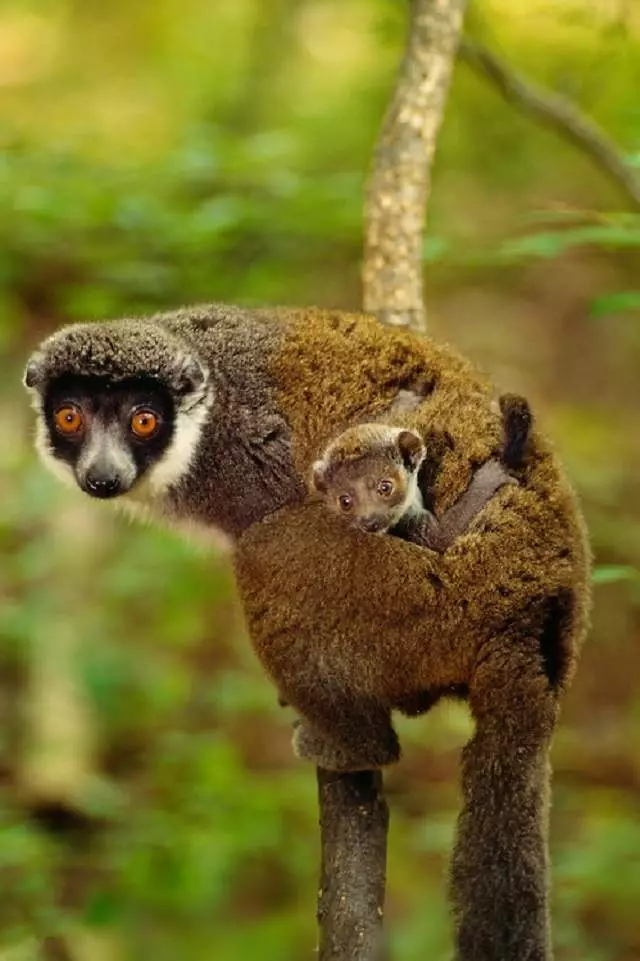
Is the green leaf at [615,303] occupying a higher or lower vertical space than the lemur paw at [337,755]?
higher

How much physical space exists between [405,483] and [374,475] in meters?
0.16

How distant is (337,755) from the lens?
4.48 metres

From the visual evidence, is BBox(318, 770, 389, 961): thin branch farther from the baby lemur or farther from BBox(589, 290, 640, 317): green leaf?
BBox(589, 290, 640, 317): green leaf

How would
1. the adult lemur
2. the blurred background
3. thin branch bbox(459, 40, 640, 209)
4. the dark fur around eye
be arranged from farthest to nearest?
1. the blurred background
2. thin branch bbox(459, 40, 640, 209)
3. the dark fur around eye
4. the adult lemur

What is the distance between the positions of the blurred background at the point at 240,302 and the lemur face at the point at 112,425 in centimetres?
105

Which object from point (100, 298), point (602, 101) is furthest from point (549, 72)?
point (100, 298)

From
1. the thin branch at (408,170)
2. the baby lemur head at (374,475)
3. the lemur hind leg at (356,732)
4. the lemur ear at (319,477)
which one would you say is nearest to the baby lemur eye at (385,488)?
the baby lemur head at (374,475)

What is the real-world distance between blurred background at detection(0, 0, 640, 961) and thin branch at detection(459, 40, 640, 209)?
1.29 feet

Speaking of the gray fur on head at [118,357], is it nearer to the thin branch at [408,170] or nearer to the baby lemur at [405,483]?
the baby lemur at [405,483]

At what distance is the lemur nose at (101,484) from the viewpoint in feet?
15.2

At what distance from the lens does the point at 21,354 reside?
30.4 ft

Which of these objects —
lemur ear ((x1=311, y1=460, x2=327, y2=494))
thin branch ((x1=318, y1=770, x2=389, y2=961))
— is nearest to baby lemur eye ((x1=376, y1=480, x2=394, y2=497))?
lemur ear ((x1=311, y1=460, x2=327, y2=494))

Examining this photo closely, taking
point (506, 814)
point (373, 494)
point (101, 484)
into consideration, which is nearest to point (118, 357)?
point (101, 484)

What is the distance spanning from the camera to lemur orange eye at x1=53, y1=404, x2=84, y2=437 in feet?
15.7
